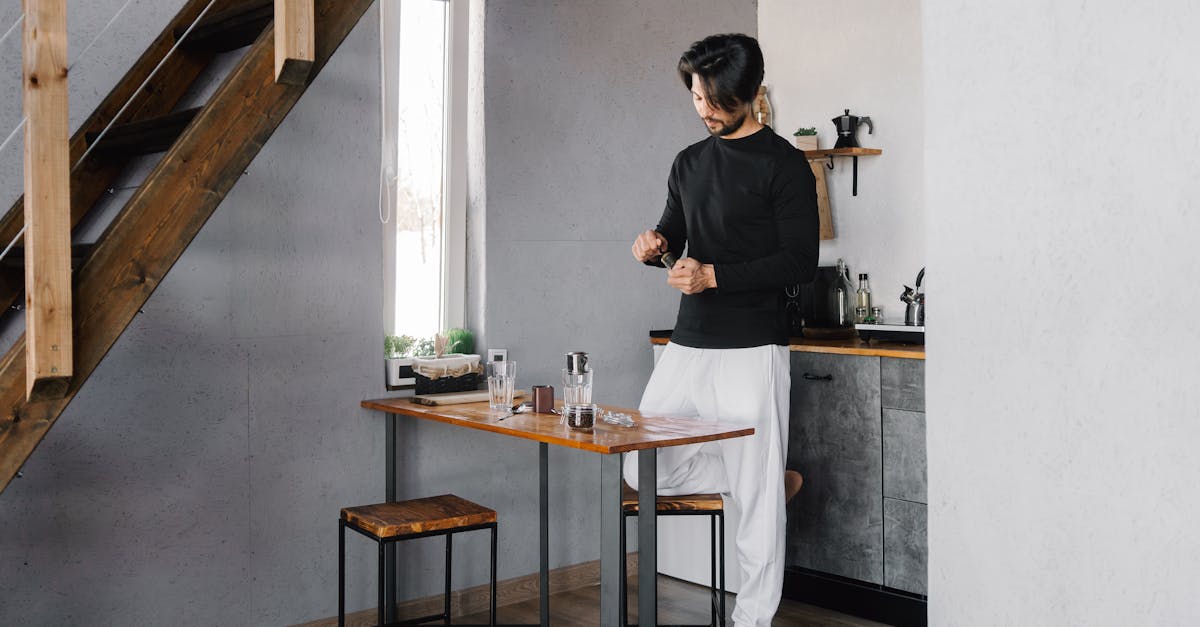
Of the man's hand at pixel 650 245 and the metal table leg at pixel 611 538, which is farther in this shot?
the man's hand at pixel 650 245

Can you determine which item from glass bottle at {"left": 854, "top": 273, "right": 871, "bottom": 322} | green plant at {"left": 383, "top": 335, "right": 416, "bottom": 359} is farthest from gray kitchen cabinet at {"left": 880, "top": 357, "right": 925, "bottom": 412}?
green plant at {"left": 383, "top": 335, "right": 416, "bottom": 359}

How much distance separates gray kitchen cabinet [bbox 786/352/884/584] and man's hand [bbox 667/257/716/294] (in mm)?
946

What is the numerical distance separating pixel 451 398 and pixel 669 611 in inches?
48.3

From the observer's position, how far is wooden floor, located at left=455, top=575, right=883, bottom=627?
375cm

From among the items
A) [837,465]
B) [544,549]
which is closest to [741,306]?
[837,465]

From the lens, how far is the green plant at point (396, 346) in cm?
381

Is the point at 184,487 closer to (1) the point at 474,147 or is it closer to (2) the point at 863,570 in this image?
(1) the point at 474,147

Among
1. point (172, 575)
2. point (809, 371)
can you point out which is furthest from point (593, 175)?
point (172, 575)

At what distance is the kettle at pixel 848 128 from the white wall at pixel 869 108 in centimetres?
3

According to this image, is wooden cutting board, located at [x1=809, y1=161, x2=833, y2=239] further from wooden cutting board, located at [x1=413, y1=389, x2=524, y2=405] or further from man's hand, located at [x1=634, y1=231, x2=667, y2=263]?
wooden cutting board, located at [x1=413, y1=389, x2=524, y2=405]

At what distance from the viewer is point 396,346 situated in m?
3.84

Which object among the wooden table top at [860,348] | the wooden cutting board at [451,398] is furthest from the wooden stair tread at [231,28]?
the wooden table top at [860,348]

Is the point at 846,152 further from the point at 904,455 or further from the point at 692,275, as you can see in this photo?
the point at 692,275

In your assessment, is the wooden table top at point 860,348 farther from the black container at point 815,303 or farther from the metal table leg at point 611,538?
the metal table leg at point 611,538
